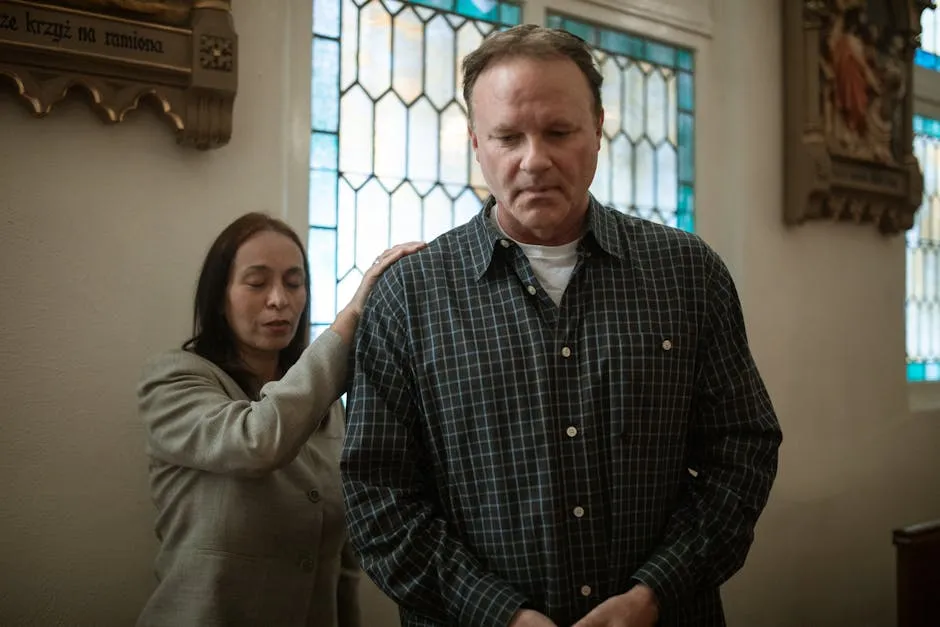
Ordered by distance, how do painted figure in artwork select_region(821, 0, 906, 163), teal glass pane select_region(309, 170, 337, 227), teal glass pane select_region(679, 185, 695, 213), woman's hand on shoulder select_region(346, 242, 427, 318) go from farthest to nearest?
painted figure in artwork select_region(821, 0, 906, 163)
teal glass pane select_region(679, 185, 695, 213)
teal glass pane select_region(309, 170, 337, 227)
woman's hand on shoulder select_region(346, 242, 427, 318)

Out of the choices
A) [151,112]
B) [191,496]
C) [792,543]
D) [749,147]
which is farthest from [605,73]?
[191,496]

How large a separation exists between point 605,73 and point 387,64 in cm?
108

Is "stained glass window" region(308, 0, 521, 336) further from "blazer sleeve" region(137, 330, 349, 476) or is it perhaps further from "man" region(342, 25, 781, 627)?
"man" region(342, 25, 781, 627)

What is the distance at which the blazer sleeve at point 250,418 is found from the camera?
178 cm

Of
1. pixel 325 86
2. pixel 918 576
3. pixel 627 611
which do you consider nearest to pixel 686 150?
pixel 325 86

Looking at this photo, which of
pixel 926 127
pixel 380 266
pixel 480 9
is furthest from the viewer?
pixel 926 127

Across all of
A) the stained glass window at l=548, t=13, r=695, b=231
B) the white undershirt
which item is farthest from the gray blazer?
the stained glass window at l=548, t=13, r=695, b=231

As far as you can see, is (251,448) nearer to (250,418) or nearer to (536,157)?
(250,418)

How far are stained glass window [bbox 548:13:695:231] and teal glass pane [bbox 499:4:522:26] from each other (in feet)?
0.69

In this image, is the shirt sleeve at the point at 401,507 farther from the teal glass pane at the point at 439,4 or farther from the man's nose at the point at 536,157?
the teal glass pane at the point at 439,4

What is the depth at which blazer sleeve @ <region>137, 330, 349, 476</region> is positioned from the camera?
1782 millimetres

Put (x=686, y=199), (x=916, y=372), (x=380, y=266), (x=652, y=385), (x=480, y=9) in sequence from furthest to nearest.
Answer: (x=916, y=372), (x=686, y=199), (x=480, y=9), (x=380, y=266), (x=652, y=385)

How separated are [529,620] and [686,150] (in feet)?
9.76

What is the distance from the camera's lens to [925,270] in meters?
5.18
